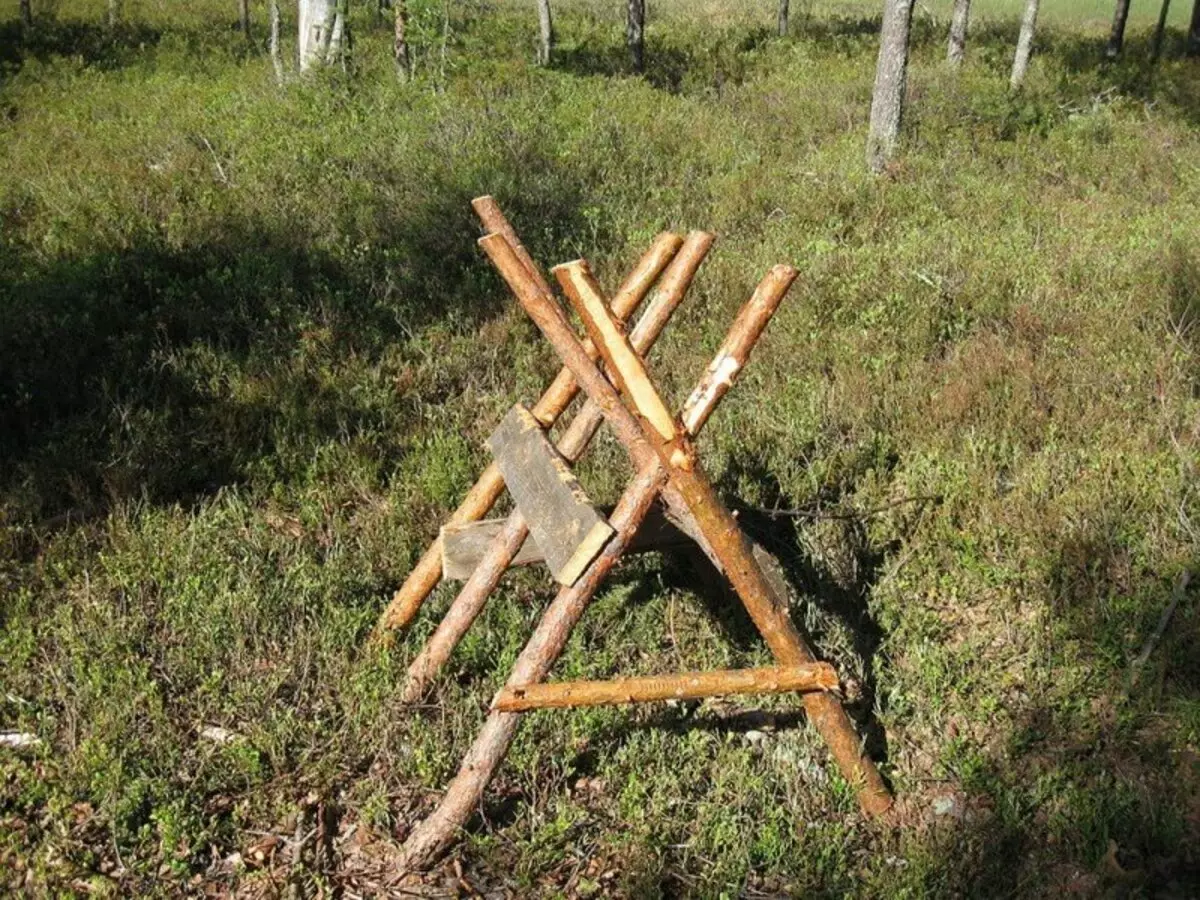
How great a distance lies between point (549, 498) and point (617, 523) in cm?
31

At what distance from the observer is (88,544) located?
15.8 feet

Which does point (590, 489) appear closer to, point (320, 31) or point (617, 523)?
point (617, 523)

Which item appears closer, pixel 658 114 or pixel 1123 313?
pixel 1123 313

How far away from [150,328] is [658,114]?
24.5 feet

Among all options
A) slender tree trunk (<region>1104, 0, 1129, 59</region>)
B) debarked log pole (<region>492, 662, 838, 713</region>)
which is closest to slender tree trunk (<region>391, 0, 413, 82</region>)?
debarked log pole (<region>492, 662, 838, 713</region>)

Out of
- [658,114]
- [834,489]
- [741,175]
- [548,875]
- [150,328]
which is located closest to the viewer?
[548,875]

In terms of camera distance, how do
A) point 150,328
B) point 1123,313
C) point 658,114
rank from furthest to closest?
1. point 658,114
2. point 1123,313
3. point 150,328

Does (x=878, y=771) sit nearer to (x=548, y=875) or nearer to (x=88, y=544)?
(x=548, y=875)

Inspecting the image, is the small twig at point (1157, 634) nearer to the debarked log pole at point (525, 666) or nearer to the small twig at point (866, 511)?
the small twig at point (866, 511)

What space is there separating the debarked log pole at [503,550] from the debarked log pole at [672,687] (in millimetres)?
761

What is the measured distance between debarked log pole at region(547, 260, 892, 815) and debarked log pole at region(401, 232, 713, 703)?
23.6 inches

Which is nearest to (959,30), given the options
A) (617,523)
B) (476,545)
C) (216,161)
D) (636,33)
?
(636,33)

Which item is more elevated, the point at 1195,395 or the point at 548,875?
the point at 1195,395

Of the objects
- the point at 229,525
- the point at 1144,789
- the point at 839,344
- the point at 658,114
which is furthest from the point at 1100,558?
the point at 658,114
